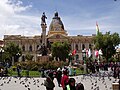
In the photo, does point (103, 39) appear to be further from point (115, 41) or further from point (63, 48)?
point (63, 48)

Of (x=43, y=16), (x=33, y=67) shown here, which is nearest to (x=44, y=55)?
(x=33, y=67)

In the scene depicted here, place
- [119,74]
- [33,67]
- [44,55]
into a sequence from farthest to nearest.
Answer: [44,55], [33,67], [119,74]

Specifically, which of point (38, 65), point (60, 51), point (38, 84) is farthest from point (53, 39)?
point (38, 84)

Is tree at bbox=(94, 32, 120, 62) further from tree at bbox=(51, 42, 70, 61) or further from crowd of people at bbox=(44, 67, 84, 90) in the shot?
crowd of people at bbox=(44, 67, 84, 90)

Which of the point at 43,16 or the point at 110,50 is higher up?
the point at 43,16

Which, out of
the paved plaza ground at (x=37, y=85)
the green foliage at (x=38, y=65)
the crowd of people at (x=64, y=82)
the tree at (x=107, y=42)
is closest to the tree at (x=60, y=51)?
the tree at (x=107, y=42)

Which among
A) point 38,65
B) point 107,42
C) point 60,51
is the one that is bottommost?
point 60,51

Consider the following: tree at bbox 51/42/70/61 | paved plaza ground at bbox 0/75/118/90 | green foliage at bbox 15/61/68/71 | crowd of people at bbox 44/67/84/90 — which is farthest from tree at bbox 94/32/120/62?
crowd of people at bbox 44/67/84/90

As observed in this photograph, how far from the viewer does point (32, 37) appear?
110m

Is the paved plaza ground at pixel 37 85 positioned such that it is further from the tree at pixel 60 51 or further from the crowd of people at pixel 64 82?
the tree at pixel 60 51

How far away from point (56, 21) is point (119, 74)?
298 ft

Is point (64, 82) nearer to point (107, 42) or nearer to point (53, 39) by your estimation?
point (107, 42)

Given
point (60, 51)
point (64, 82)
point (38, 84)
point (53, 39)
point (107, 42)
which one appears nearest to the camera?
point (64, 82)

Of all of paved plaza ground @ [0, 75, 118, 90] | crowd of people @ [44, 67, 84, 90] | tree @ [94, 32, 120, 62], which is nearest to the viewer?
crowd of people @ [44, 67, 84, 90]
